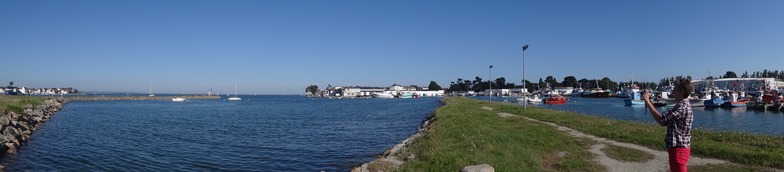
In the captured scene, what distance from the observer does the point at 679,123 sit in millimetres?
7629

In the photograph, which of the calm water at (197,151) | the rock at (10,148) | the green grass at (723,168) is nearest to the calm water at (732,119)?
the green grass at (723,168)

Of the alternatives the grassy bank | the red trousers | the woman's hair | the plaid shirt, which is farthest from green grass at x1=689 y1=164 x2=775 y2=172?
the woman's hair

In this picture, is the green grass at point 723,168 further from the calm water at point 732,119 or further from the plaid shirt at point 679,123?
the calm water at point 732,119

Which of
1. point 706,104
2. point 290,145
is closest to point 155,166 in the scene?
point 290,145

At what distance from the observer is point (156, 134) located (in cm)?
3350

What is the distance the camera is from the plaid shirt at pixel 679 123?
7.58 metres

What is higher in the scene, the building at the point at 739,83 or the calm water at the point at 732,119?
the building at the point at 739,83

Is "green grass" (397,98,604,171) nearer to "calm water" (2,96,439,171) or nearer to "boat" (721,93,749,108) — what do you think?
"calm water" (2,96,439,171)

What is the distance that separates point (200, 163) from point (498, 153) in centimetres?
1255

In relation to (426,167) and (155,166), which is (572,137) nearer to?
(426,167)

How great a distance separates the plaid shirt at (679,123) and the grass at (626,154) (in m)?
8.06

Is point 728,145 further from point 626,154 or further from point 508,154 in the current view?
point 508,154

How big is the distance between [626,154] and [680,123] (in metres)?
9.24

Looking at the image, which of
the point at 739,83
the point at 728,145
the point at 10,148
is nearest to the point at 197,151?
the point at 10,148
